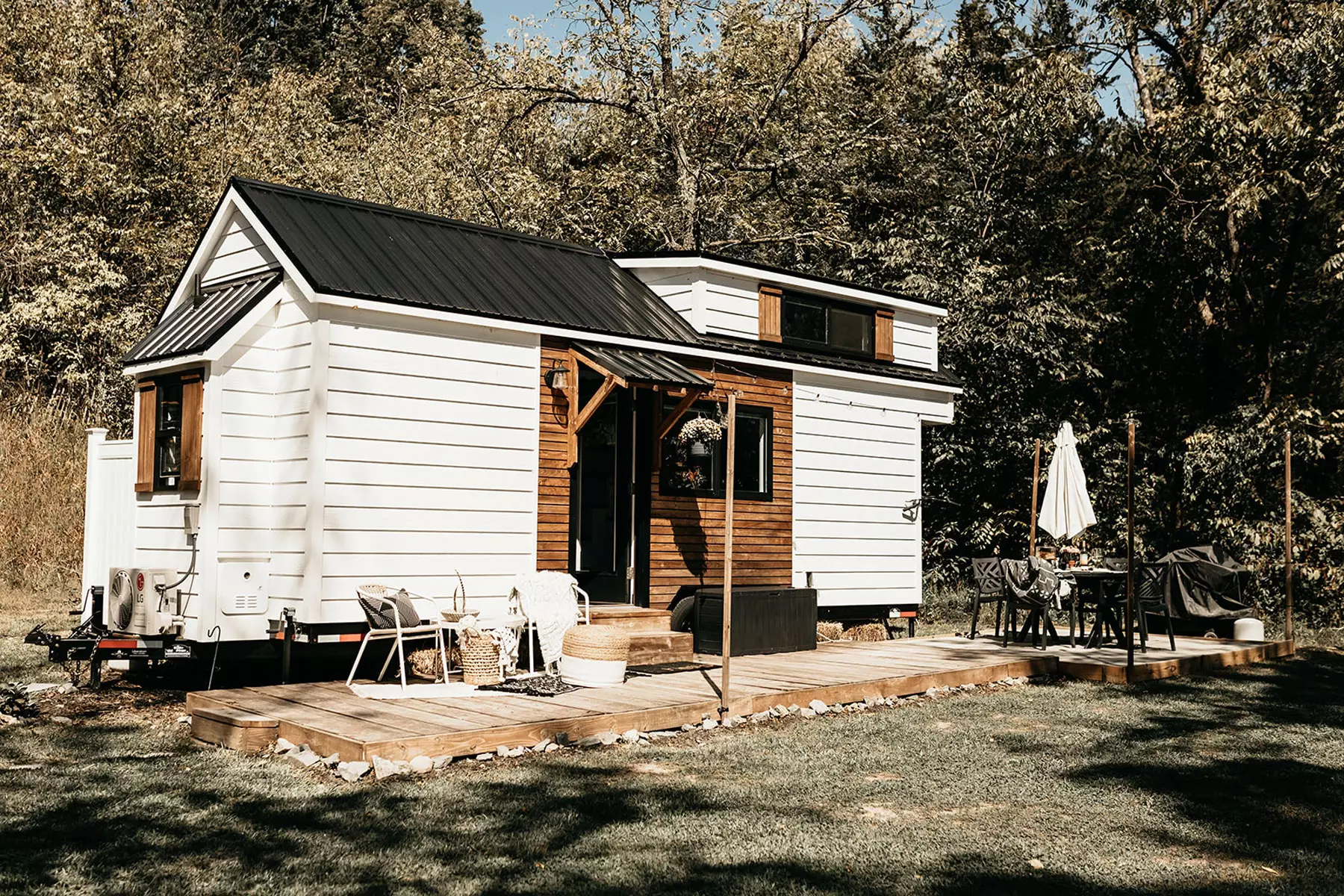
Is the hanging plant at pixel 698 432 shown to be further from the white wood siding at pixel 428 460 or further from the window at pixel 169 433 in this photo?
the window at pixel 169 433

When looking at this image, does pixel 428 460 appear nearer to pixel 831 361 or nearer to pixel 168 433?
pixel 168 433

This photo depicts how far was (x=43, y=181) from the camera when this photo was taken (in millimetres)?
20578

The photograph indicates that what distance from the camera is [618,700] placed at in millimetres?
8219

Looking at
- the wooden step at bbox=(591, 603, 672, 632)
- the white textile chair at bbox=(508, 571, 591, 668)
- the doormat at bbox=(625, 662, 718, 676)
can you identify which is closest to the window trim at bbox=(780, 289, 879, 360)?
the wooden step at bbox=(591, 603, 672, 632)

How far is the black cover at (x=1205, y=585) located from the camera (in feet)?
43.9

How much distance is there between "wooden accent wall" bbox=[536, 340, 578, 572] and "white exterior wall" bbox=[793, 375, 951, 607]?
2980 mm

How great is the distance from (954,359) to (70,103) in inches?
584

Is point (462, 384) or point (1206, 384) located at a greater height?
point (1206, 384)

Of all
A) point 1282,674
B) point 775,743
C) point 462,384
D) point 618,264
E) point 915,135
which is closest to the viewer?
point 775,743

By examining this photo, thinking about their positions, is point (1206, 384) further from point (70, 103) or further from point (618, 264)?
point (70, 103)

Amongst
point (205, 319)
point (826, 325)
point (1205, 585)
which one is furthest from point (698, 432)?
point (1205, 585)

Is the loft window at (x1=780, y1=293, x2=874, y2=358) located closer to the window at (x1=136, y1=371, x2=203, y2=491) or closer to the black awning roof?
the black awning roof

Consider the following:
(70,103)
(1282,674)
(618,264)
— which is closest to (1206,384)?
(1282,674)

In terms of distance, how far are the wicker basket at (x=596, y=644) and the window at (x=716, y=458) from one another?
8.48ft
